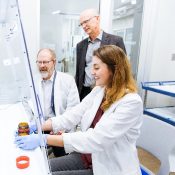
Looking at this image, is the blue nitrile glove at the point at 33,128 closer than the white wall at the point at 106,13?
Yes

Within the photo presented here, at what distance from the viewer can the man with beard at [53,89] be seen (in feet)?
5.68

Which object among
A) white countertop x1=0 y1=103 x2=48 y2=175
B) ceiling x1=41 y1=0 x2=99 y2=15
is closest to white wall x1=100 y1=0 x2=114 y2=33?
ceiling x1=41 y1=0 x2=99 y2=15

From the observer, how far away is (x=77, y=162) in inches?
50.6

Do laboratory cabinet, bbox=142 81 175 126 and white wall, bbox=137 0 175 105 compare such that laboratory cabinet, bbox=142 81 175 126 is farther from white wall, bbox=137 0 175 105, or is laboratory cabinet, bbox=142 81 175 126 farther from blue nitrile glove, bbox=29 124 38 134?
blue nitrile glove, bbox=29 124 38 134

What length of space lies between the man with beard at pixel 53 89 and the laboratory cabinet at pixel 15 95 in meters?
0.13

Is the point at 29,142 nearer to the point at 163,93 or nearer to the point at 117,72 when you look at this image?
the point at 117,72

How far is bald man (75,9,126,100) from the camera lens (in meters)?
2.07

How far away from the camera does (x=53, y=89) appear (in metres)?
1.74

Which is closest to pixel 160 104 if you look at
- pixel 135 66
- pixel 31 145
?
pixel 135 66

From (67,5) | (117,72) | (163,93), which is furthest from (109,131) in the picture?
(67,5)

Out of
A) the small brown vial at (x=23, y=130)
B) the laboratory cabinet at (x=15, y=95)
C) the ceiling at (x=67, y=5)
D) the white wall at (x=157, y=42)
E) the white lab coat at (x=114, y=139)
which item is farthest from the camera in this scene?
the white wall at (x=157, y=42)

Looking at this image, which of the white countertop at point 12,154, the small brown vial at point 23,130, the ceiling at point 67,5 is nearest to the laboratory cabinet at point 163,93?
the ceiling at point 67,5

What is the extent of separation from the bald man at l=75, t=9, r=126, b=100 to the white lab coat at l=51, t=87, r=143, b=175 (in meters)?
1.08

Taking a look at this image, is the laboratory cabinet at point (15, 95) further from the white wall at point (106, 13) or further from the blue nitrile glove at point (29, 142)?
the white wall at point (106, 13)
